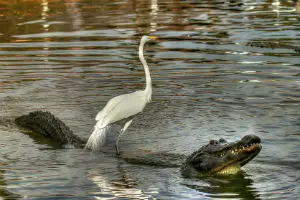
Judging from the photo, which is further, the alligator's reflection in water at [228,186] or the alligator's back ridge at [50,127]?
the alligator's back ridge at [50,127]

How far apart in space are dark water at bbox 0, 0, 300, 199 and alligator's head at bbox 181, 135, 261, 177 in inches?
6.1

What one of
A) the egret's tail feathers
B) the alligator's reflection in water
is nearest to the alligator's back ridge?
the egret's tail feathers

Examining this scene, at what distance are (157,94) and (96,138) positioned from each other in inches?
185

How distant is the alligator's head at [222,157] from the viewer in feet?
32.0

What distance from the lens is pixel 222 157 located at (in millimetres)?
10070

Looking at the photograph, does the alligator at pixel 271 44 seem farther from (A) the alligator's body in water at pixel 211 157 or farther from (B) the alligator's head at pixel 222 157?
(B) the alligator's head at pixel 222 157

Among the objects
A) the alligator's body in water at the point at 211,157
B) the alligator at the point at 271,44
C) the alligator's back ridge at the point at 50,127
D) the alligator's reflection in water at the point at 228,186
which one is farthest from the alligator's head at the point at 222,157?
the alligator at the point at 271,44

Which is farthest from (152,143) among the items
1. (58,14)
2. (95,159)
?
(58,14)

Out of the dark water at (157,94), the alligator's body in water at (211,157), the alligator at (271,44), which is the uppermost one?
the alligator's body in water at (211,157)

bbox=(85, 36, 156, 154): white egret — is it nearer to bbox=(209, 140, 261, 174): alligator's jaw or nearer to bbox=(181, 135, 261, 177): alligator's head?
bbox=(181, 135, 261, 177): alligator's head

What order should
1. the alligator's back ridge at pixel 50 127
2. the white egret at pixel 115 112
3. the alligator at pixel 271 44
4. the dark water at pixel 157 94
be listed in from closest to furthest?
the dark water at pixel 157 94 < the white egret at pixel 115 112 < the alligator's back ridge at pixel 50 127 < the alligator at pixel 271 44

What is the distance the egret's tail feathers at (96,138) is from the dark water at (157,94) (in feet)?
0.57

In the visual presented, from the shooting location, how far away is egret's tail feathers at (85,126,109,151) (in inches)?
446

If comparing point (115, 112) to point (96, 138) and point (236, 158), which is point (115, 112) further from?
point (236, 158)
